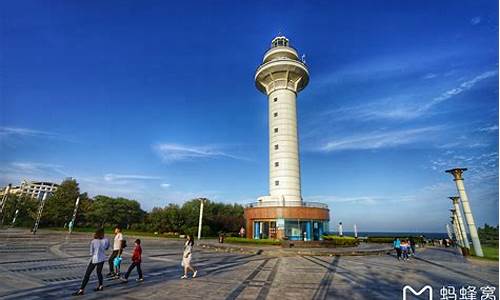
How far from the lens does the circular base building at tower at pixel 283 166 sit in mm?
34750

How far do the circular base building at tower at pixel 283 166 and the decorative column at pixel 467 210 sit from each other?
15525 millimetres

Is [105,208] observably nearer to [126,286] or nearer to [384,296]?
[126,286]

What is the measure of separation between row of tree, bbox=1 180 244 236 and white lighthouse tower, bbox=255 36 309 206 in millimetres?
15533

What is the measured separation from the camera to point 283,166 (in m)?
37.7

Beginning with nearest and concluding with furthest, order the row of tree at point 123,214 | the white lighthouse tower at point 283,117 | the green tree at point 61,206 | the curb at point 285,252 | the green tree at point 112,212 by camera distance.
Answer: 1. the curb at point 285,252
2. the white lighthouse tower at point 283,117
3. the row of tree at point 123,214
4. the green tree at point 112,212
5. the green tree at point 61,206

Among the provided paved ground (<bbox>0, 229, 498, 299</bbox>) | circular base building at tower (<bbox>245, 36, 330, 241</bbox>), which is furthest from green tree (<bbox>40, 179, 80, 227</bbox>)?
paved ground (<bbox>0, 229, 498, 299</bbox>)

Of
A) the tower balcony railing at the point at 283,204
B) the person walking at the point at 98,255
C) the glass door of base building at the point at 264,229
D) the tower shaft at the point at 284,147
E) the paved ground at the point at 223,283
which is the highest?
the tower shaft at the point at 284,147

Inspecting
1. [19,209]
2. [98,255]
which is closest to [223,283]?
[98,255]

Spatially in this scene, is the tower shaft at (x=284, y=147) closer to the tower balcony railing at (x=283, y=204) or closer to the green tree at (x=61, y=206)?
the tower balcony railing at (x=283, y=204)

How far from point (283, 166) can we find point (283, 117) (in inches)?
269

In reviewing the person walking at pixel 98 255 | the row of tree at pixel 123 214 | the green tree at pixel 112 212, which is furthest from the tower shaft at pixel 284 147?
the green tree at pixel 112 212

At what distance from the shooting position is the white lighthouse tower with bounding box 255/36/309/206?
1465 inches

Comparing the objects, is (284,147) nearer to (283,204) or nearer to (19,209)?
(283,204)

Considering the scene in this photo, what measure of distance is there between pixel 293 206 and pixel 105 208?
132ft
